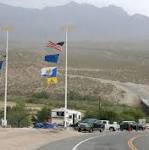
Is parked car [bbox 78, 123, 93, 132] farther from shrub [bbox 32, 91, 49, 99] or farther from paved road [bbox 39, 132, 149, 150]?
shrub [bbox 32, 91, 49, 99]

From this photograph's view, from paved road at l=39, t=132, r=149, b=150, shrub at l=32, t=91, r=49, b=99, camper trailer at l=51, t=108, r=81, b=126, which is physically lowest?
paved road at l=39, t=132, r=149, b=150

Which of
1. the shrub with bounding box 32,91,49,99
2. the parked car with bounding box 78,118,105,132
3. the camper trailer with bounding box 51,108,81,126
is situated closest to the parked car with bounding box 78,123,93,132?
the parked car with bounding box 78,118,105,132

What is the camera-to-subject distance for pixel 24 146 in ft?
114

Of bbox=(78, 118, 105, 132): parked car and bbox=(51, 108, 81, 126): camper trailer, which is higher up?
bbox=(51, 108, 81, 126): camper trailer

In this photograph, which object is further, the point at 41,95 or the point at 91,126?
the point at 41,95

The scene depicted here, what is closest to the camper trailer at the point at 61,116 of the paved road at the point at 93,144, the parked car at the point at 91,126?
the parked car at the point at 91,126

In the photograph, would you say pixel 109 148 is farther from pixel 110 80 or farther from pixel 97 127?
pixel 110 80

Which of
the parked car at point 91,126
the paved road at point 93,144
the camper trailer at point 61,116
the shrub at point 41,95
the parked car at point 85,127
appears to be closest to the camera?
the paved road at point 93,144

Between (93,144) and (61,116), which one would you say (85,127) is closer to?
(61,116)

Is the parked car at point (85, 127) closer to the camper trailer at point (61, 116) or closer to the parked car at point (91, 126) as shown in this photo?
the parked car at point (91, 126)

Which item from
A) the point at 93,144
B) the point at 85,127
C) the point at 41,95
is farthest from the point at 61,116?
the point at 93,144

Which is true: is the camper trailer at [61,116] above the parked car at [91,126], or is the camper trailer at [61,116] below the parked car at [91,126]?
above

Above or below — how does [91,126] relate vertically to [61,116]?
below

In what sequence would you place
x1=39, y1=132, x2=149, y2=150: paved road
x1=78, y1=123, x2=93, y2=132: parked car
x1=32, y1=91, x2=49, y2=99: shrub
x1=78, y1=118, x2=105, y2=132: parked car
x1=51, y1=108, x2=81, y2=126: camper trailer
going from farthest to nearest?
x1=32, y1=91, x2=49, y2=99: shrub → x1=51, y1=108, x2=81, y2=126: camper trailer → x1=78, y1=118, x2=105, y2=132: parked car → x1=78, y1=123, x2=93, y2=132: parked car → x1=39, y1=132, x2=149, y2=150: paved road
